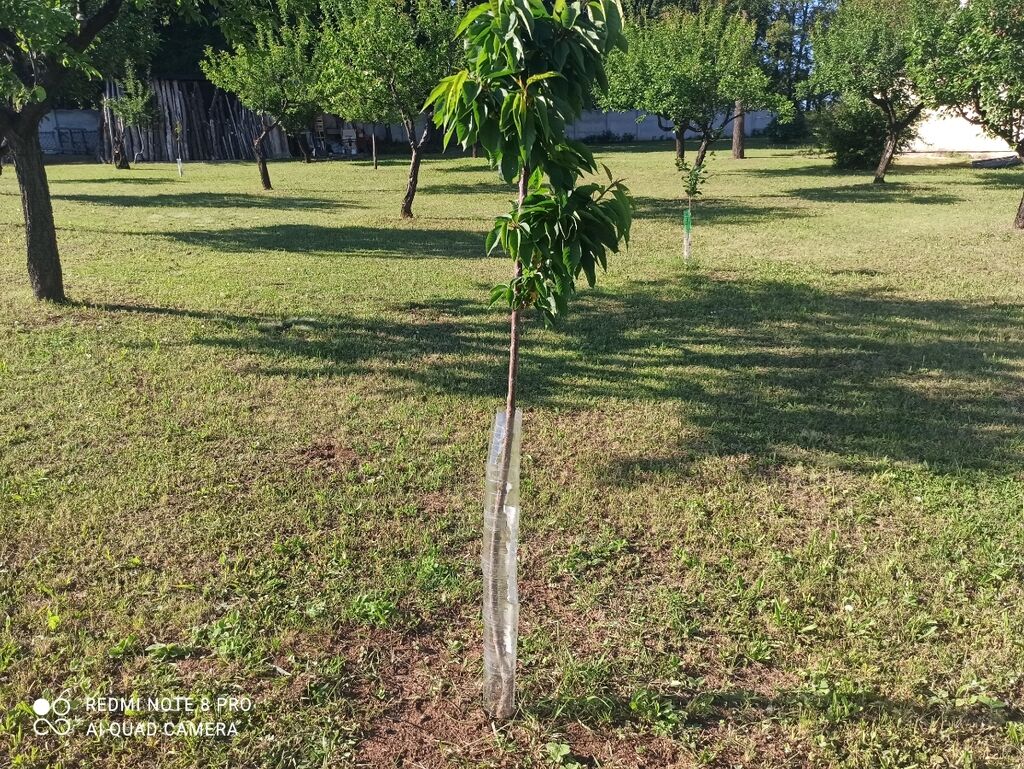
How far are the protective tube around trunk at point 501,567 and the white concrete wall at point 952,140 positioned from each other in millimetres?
30747

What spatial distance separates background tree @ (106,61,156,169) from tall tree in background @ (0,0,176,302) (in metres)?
22.2

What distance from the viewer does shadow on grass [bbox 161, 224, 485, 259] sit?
1159 cm

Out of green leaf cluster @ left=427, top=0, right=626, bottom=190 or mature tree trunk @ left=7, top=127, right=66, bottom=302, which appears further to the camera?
mature tree trunk @ left=7, top=127, right=66, bottom=302

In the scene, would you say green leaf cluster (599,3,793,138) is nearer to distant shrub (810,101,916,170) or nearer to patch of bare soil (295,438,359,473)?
distant shrub (810,101,916,170)

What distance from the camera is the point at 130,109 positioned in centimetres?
2839

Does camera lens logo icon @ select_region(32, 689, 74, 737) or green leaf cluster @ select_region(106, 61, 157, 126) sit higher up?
green leaf cluster @ select_region(106, 61, 157, 126)

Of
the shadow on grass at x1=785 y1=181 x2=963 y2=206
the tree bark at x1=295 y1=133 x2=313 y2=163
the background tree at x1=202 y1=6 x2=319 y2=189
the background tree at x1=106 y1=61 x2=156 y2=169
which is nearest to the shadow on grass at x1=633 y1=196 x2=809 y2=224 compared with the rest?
the shadow on grass at x1=785 y1=181 x2=963 y2=206

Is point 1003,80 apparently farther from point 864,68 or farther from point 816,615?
point 816,615

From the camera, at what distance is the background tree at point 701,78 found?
1853 centimetres

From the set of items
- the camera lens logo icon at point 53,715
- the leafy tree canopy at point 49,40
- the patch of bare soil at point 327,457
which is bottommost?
the camera lens logo icon at point 53,715

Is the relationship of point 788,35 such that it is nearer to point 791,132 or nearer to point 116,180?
point 791,132

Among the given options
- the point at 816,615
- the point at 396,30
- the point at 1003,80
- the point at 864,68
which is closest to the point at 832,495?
the point at 816,615

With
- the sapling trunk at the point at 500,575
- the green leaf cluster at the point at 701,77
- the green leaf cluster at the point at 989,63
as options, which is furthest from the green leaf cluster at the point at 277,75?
the sapling trunk at the point at 500,575

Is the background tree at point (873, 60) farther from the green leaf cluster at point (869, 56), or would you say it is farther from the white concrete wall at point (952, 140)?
the white concrete wall at point (952, 140)
